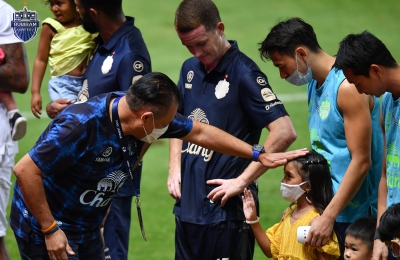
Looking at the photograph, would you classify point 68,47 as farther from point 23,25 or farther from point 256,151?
point 256,151

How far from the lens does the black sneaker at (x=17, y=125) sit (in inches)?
237

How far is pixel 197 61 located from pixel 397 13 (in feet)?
49.6

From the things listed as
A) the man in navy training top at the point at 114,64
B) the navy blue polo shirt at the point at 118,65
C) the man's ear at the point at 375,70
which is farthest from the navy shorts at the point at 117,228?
the man's ear at the point at 375,70

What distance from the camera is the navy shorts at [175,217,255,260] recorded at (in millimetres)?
5371

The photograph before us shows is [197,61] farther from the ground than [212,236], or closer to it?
farther from the ground

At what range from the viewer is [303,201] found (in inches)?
213

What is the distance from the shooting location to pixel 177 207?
5621 mm

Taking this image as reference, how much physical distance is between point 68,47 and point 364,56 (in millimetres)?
2953

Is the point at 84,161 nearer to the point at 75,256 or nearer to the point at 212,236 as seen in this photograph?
the point at 75,256

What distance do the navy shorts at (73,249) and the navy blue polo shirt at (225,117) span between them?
66cm

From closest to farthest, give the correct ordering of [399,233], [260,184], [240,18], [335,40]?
[399,233] < [260,184] < [335,40] < [240,18]

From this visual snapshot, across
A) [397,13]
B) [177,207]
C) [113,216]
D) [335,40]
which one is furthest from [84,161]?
[397,13]

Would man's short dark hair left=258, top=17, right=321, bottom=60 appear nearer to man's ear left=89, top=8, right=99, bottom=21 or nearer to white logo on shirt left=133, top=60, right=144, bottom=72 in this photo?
white logo on shirt left=133, top=60, right=144, bottom=72

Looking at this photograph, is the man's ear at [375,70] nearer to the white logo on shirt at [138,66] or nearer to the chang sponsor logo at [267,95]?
the chang sponsor logo at [267,95]
